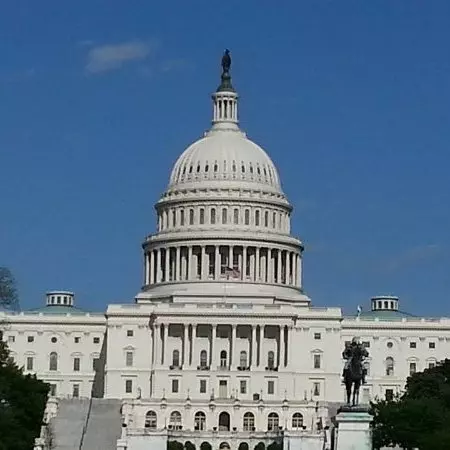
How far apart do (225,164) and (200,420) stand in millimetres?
35145

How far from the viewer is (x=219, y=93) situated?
7761 inches

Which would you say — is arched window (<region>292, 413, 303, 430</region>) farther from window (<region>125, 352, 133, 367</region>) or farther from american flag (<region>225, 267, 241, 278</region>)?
american flag (<region>225, 267, 241, 278</region>)

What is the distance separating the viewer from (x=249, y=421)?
164 m

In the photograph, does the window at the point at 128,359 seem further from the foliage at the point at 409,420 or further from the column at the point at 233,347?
the foliage at the point at 409,420

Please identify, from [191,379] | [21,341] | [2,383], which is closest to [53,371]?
[21,341]

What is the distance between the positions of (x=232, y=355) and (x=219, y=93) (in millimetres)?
33246

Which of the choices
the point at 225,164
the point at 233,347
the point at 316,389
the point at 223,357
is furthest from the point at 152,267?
the point at 316,389

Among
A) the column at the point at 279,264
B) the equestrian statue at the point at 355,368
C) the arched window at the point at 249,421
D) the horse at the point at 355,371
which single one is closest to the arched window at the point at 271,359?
the arched window at the point at 249,421

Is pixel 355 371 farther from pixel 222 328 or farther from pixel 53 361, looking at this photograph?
pixel 53 361

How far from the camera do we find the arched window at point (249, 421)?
164 m

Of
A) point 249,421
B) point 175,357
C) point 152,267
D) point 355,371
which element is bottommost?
point 355,371

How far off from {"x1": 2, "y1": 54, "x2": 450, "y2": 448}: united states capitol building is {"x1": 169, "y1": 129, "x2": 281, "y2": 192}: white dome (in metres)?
0.14

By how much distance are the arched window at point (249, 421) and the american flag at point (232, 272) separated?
24418mm

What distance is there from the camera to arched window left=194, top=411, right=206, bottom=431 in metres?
163
